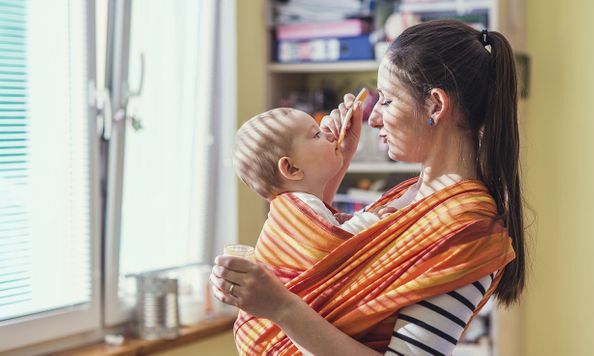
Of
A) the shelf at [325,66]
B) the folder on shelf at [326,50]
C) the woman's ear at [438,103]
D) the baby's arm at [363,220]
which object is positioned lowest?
the baby's arm at [363,220]

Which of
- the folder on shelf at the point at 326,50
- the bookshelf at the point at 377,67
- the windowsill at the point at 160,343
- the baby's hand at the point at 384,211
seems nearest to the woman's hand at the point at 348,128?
the baby's hand at the point at 384,211

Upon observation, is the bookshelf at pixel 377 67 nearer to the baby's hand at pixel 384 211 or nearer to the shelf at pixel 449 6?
the shelf at pixel 449 6

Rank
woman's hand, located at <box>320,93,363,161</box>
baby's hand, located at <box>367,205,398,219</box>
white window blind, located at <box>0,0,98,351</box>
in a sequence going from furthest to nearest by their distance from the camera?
white window blind, located at <box>0,0,98,351</box> < woman's hand, located at <box>320,93,363,161</box> < baby's hand, located at <box>367,205,398,219</box>

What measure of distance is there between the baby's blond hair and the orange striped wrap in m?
0.11

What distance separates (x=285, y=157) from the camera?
1505 mm

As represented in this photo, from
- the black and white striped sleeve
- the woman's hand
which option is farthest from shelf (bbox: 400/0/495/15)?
the black and white striped sleeve

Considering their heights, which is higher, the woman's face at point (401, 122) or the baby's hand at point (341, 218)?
the woman's face at point (401, 122)

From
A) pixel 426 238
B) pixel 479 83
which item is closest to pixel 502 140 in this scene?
pixel 479 83

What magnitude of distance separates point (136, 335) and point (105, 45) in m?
0.90

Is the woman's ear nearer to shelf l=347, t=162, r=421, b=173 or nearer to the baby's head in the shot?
the baby's head

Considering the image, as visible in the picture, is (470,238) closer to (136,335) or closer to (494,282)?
(494,282)

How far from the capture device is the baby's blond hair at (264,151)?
1.52 m

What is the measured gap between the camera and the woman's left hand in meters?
1.24

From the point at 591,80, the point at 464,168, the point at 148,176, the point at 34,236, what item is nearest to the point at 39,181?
Result: the point at 34,236
